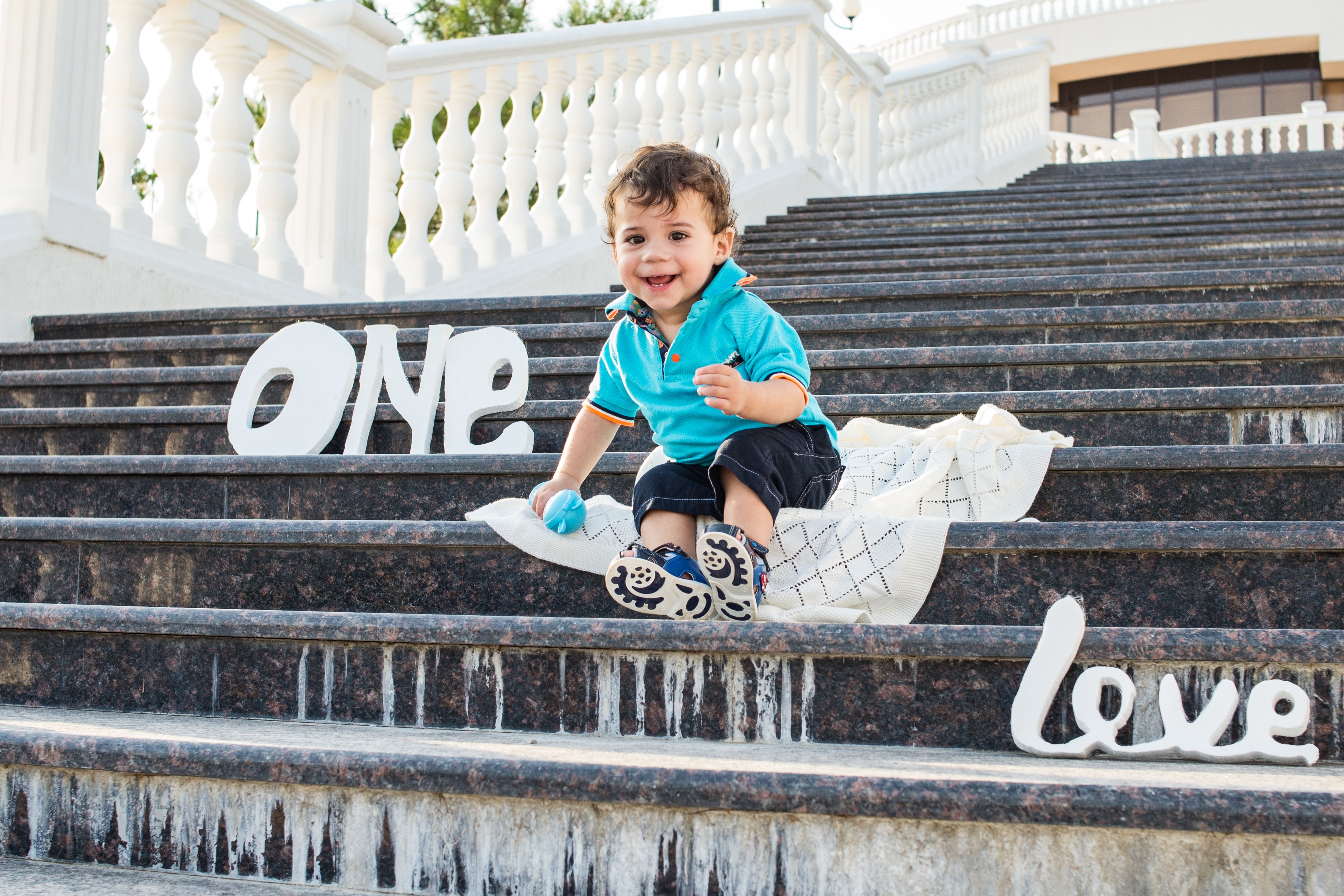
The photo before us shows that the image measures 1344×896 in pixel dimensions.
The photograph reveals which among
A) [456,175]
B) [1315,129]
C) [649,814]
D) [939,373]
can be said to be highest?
[1315,129]

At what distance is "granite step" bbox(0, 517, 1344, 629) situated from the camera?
2.04 metres

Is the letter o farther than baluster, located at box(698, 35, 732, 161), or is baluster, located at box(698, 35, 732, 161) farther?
baluster, located at box(698, 35, 732, 161)

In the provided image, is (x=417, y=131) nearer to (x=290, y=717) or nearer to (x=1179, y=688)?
(x=290, y=717)

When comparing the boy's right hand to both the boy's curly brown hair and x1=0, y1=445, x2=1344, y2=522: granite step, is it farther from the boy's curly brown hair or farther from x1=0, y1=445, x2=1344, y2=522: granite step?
the boy's curly brown hair

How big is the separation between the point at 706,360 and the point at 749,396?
260 mm

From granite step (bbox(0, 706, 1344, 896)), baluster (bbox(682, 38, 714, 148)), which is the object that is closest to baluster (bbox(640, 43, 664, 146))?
baluster (bbox(682, 38, 714, 148))

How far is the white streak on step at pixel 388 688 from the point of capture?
199cm

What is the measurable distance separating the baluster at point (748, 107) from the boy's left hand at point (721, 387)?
5965 mm

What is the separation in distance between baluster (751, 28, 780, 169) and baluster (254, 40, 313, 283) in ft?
11.7

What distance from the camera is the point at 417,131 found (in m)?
5.78

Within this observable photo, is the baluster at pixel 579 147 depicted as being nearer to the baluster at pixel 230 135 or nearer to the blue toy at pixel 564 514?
the baluster at pixel 230 135

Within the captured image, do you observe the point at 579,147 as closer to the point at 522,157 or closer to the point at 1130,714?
the point at 522,157

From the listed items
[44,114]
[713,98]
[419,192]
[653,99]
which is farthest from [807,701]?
[713,98]

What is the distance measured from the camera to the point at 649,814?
151cm
